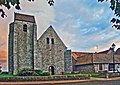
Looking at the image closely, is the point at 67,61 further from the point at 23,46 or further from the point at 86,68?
the point at 23,46

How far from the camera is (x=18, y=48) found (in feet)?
147

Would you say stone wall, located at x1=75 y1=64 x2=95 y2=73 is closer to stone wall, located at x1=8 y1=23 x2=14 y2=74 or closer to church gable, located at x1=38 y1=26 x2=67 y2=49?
church gable, located at x1=38 y1=26 x2=67 y2=49

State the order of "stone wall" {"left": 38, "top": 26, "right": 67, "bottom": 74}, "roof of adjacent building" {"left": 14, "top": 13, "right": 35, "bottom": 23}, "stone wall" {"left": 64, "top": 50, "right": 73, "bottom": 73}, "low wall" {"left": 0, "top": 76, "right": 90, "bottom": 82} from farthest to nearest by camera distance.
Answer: "stone wall" {"left": 64, "top": 50, "right": 73, "bottom": 73} < "stone wall" {"left": 38, "top": 26, "right": 67, "bottom": 74} < "roof of adjacent building" {"left": 14, "top": 13, "right": 35, "bottom": 23} < "low wall" {"left": 0, "top": 76, "right": 90, "bottom": 82}

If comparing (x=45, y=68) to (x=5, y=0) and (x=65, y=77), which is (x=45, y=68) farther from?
(x=5, y=0)

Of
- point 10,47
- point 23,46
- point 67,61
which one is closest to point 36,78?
point 23,46

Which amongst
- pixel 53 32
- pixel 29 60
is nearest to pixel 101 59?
pixel 53 32

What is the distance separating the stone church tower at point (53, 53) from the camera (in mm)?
47656

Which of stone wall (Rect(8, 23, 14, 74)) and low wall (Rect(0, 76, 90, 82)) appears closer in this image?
low wall (Rect(0, 76, 90, 82))

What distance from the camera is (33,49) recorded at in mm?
46125

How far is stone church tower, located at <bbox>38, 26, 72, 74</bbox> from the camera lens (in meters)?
A: 47.7

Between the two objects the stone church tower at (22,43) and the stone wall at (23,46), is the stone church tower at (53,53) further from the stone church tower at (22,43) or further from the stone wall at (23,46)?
the stone church tower at (22,43)

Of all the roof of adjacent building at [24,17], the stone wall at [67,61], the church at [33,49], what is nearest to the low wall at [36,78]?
the church at [33,49]

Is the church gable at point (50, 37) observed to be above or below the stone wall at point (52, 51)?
above

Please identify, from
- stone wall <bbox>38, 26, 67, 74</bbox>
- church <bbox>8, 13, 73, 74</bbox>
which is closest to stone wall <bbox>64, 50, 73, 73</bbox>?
church <bbox>8, 13, 73, 74</bbox>
